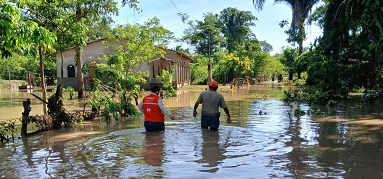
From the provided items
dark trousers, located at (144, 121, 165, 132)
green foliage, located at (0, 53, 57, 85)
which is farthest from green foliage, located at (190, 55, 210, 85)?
dark trousers, located at (144, 121, 165, 132)

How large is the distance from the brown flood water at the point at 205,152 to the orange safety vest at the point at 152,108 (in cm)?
48

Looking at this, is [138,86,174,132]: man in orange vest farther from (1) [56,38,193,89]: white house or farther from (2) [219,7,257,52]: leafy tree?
(2) [219,7,257,52]: leafy tree

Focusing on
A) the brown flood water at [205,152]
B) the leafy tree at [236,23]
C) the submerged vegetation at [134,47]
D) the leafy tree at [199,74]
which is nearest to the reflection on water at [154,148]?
the brown flood water at [205,152]

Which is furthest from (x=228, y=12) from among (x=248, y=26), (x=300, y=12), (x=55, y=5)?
(x=55, y=5)

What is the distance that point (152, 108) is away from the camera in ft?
27.9

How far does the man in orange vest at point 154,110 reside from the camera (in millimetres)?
8438

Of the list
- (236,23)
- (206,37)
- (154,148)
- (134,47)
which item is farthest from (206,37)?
(154,148)

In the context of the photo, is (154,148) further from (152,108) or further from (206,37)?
(206,37)

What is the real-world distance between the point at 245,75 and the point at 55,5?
38.4 meters

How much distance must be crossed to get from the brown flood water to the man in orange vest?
0.84 ft

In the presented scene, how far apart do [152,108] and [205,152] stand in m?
2.16

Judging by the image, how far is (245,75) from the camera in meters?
47.2

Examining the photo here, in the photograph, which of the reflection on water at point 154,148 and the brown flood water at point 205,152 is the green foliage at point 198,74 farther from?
the reflection on water at point 154,148

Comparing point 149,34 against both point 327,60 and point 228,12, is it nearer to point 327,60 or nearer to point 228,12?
point 327,60
